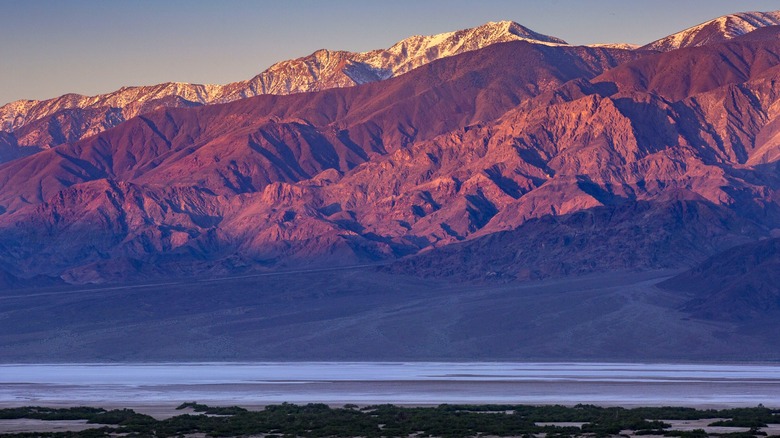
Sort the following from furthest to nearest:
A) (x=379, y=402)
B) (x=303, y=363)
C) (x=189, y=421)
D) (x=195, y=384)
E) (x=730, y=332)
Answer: (x=730, y=332)
(x=303, y=363)
(x=195, y=384)
(x=379, y=402)
(x=189, y=421)

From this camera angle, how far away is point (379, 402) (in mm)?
83188

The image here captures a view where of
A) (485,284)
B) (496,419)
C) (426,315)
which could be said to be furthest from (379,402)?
(485,284)

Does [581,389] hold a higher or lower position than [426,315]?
lower

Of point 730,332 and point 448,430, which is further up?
point 730,332

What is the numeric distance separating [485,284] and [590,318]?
42.7 meters

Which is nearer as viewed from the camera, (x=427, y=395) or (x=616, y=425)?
(x=616, y=425)

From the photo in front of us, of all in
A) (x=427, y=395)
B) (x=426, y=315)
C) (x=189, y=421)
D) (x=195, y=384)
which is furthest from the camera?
(x=426, y=315)

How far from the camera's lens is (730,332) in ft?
477

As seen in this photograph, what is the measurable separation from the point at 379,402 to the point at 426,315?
3172 inches

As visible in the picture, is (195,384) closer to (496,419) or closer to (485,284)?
(496,419)

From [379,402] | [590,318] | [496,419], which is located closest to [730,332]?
[590,318]

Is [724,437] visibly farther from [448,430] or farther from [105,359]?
[105,359]

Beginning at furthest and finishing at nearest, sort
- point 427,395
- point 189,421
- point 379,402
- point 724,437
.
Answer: point 427,395 < point 379,402 < point 189,421 < point 724,437

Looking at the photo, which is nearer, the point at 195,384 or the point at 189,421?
the point at 189,421
